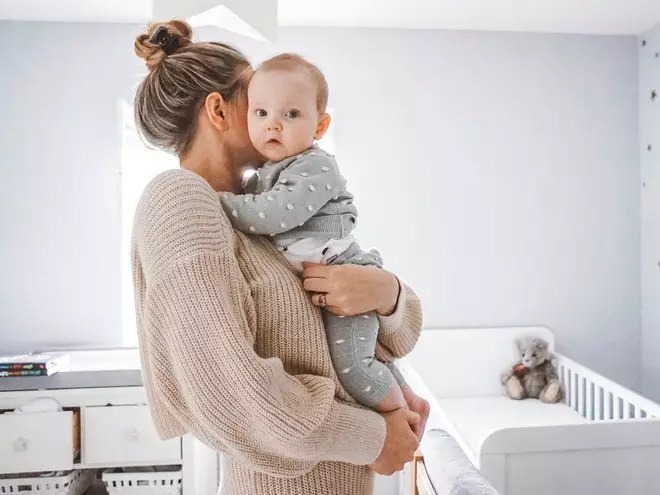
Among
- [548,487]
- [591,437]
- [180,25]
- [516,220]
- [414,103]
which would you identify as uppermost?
[414,103]

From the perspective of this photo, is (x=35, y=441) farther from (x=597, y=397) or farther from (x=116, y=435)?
(x=597, y=397)

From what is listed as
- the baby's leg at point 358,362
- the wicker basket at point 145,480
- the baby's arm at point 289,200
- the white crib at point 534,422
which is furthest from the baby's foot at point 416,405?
the wicker basket at point 145,480

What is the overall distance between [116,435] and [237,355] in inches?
70.1

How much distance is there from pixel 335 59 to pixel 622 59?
145 centimetres

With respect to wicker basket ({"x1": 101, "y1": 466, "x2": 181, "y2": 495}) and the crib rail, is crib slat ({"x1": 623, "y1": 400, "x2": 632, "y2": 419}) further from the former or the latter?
wicker basket ({"x1": 101, "y1": 466, "x2": 181, "y2": 495})

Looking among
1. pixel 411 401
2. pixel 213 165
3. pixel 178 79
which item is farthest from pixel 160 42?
pixel 411 401

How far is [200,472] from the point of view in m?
2.69

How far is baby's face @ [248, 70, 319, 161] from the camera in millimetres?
888

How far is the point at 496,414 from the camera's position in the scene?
2.66 metres

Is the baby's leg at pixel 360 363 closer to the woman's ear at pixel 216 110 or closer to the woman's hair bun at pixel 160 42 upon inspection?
the woman's ear at pixel 216 110

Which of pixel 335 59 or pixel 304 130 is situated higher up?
pixel 335 59

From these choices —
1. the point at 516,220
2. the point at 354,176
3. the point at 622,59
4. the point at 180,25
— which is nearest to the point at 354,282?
the point at 180,25

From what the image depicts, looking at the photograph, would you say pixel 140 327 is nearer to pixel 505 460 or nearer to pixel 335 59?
pixel 505 460

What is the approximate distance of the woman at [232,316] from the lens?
0.71 metres
